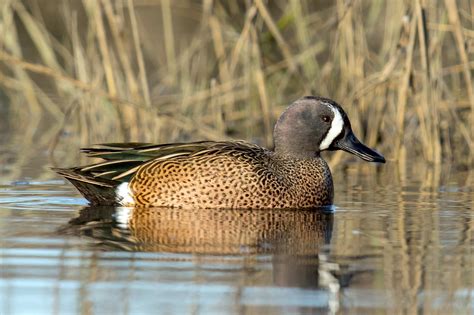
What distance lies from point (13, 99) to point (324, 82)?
4.45 metres

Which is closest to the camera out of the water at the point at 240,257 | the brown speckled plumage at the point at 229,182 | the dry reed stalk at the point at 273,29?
the water at the point at 240,257

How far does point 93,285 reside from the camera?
481 centimetres

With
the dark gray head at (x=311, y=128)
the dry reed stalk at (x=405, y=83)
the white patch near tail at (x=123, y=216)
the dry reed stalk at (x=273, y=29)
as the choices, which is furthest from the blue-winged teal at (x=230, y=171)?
the dry reed stalk at (x=273, y=29)

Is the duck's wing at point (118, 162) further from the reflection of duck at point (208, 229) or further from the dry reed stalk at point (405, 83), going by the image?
the dry reed stalk at point (405, 83)

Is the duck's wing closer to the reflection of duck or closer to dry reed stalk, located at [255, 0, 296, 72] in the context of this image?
the reflection of duck

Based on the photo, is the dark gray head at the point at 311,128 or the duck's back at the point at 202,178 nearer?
the duck's back at the point at 202,178

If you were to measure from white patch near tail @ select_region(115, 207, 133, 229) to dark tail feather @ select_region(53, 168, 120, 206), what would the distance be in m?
0.11

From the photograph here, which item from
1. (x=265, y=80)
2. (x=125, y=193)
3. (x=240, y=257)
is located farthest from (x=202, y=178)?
(x=265, y=80)

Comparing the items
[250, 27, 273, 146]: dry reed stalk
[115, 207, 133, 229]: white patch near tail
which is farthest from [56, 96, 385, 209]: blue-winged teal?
[250, 27, 273, 146]: dry reed stalk

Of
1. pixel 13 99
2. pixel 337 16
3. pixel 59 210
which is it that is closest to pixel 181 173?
pixel 59 210

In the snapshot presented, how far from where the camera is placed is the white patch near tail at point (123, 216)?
21.8 ft

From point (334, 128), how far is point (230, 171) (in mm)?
856

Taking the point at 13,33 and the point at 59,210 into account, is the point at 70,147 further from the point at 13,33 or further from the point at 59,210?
the point at 59,210

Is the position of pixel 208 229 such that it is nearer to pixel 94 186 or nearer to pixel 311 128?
pixel 94 186
